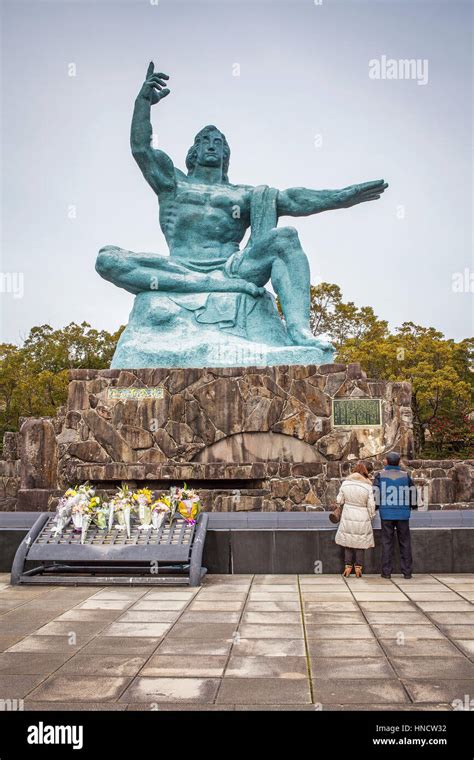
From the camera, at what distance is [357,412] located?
10227 mm

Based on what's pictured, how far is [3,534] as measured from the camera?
635 centimetres

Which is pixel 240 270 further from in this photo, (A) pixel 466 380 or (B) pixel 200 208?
(A) pixel 466 380

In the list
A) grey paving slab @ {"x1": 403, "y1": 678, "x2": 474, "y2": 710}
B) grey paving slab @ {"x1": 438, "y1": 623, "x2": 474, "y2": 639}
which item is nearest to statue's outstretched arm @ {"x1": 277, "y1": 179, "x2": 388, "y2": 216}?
grey paving slab @ {"x1": 438, "y1": 623, "x2": 474, "y2": 639}

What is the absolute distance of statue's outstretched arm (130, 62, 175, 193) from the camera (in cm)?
1112

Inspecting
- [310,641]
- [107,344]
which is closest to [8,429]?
[107,344]

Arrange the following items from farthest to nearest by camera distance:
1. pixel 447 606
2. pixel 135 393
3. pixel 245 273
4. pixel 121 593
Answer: pixel 245 273
pixel 135 393
pixel 121 593
pixel 447 606

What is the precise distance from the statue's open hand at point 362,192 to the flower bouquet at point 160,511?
723cm

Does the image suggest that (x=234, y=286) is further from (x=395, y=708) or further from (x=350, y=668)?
(x=395, y=708)

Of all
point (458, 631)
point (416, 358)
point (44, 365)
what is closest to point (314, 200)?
point (458, 631)

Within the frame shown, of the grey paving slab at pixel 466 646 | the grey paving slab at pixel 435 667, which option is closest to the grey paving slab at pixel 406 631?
the grey paving slab at pixel 466 646

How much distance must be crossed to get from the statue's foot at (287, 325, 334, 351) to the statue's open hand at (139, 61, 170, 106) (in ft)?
13.0

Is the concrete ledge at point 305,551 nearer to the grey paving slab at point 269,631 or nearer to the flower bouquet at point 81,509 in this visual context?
the flower bouquet at point 81,509

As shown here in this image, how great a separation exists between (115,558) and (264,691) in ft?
9.51

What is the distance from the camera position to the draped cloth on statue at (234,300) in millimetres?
11422
